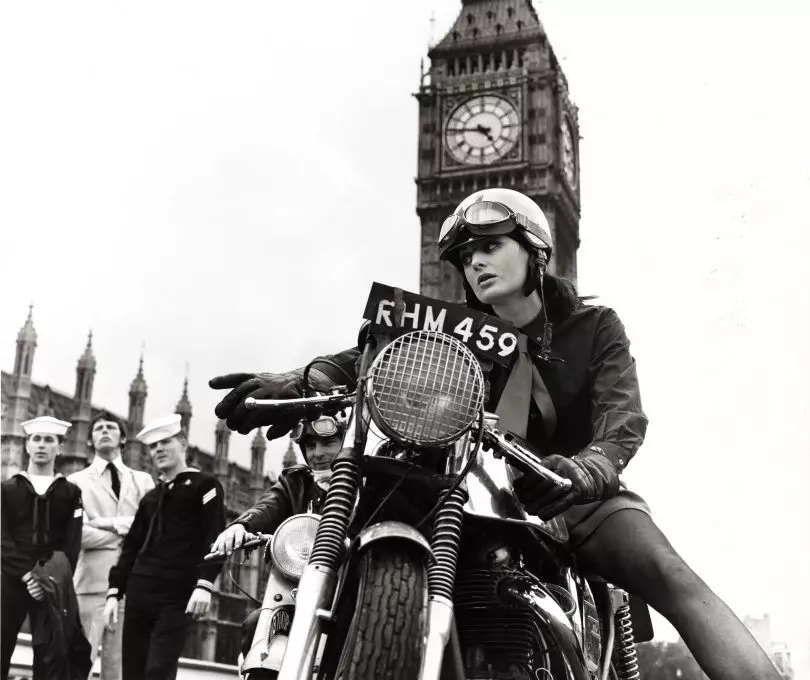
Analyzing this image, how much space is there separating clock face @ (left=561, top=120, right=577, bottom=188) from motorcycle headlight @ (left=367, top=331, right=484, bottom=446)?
51175mm

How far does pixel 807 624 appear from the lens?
8.65 meters

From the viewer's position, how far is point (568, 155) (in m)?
53.9

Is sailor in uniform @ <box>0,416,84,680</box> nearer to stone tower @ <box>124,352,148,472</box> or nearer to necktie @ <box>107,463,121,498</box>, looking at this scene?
necktie @ <box>107,463,121,498</box>

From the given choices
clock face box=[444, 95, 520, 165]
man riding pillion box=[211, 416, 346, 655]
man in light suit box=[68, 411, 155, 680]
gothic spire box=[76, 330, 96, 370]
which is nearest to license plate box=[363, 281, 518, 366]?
man riding pillion box=[211, 416, 346, 655]

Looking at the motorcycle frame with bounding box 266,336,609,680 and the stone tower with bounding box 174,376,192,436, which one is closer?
the motorcycle frame with bounding box 266,336,609,680

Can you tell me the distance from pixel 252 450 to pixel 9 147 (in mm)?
50945

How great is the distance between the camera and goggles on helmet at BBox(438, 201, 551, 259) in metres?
2.69

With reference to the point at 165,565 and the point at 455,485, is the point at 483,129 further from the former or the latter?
the point at 455,485

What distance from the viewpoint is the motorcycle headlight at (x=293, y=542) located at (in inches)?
141

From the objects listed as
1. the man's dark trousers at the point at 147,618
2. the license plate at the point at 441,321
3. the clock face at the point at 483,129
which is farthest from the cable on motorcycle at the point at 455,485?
the clock face at the point at 483,129

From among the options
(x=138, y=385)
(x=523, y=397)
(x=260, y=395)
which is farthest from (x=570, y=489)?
(x=138, y=385)

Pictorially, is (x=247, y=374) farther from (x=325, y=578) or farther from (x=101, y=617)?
(x=101, y=617)

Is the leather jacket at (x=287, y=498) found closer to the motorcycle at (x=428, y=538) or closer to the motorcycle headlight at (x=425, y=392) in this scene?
the motorcycle at (x=428, y=538)

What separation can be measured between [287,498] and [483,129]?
48574mm
